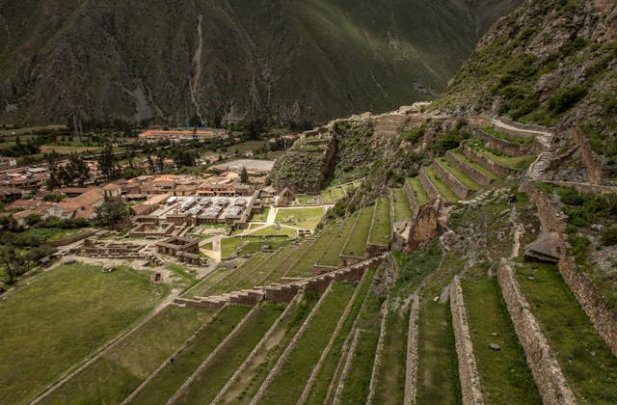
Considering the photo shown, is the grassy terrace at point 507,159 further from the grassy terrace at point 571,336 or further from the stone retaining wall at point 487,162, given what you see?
the grassy terrace at point 571,336

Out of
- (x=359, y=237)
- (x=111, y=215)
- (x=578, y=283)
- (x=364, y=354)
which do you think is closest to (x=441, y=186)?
(x=359, y=237)

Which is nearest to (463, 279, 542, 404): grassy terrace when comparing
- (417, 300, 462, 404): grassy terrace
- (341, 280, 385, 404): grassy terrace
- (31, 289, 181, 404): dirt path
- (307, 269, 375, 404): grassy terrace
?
(417, 300, 462, 404): grassy terrace

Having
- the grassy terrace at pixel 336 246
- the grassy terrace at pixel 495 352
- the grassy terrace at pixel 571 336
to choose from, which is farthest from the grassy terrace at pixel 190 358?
the grassy terrace at pixel 571 336

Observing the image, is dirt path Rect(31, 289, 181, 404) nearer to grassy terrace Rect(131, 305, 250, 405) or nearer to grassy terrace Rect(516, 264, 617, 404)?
grassy terrace Rect(131, 305, 250, 405)

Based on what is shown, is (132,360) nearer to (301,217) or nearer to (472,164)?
(472,164)

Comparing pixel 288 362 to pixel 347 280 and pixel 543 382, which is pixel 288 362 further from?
pixel 543 382

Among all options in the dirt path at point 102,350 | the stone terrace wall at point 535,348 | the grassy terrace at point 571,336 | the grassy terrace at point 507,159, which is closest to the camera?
the grassy terrace at point 571,336
